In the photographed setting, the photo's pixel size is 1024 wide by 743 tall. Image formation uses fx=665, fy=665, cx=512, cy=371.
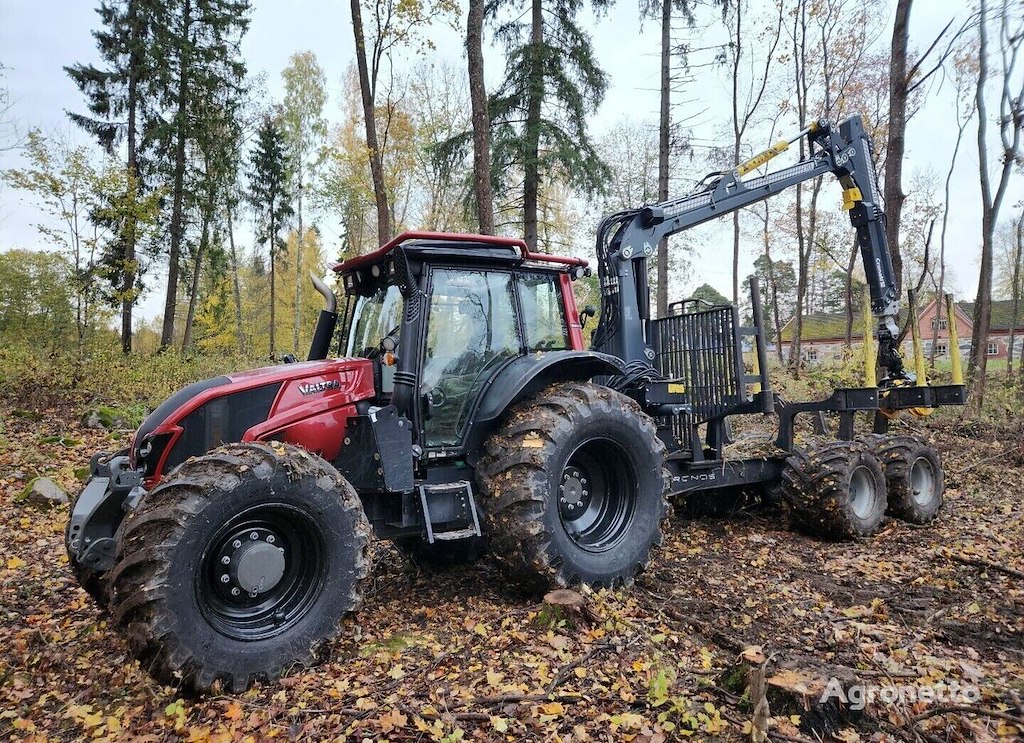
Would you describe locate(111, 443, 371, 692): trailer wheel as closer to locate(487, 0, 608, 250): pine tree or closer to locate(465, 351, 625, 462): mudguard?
locate(465, 351, 625, 462): mudguard

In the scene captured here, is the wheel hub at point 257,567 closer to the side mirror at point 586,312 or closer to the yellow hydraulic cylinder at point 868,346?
the side mirror at point 586,312

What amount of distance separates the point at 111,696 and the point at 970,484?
32.0 ft

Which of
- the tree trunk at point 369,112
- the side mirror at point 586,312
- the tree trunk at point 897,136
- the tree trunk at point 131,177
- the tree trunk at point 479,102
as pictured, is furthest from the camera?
the tree trunk at point 131,177

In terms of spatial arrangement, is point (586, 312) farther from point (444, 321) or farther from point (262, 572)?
point (262, 572)

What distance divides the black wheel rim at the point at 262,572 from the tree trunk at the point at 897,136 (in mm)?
10245

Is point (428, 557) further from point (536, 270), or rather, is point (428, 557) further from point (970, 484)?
point (970, 484)

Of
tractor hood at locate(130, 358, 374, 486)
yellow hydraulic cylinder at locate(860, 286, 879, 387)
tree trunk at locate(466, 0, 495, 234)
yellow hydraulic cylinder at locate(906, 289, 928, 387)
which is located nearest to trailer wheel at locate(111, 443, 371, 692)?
tractor hood at locate(130, 358, 374, 486)

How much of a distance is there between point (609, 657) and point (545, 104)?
1315 cm

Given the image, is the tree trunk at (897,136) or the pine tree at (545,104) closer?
the tree trunk at (897,136)

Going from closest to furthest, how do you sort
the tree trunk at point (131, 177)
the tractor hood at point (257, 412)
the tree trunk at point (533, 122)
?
the tractor hood at point (257, 412) → the tree trunk at point (533, 122) → the tree trunk at point (131, 177)

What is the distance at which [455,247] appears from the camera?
15.7 ft

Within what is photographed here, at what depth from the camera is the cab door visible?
473 centimetres

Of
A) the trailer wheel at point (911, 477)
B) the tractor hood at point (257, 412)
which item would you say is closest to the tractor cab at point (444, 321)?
the tractor hood at point (257, 412)

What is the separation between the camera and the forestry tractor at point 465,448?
11.2ft
